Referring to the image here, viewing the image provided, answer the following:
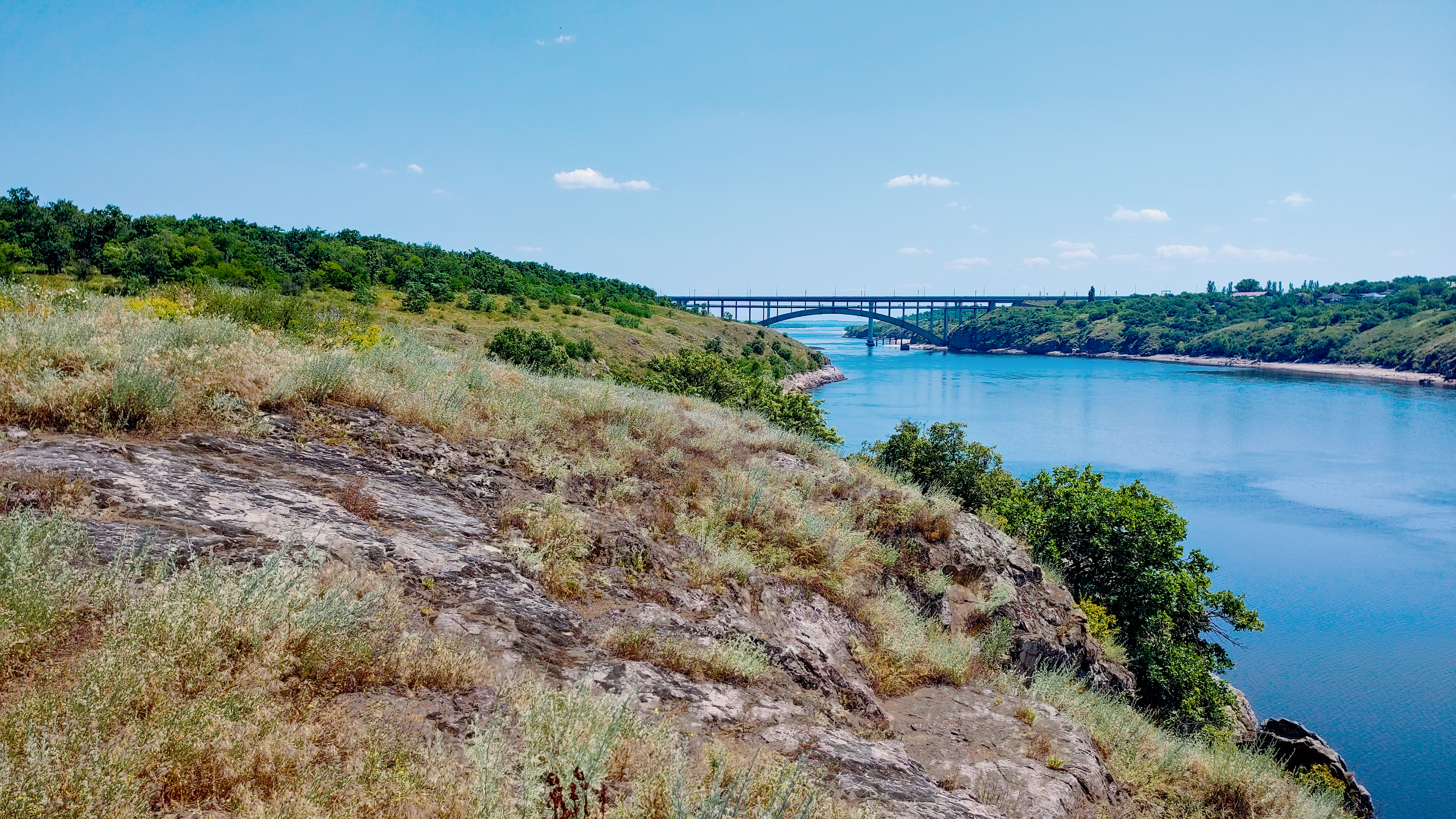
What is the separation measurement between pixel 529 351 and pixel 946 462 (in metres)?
22.0

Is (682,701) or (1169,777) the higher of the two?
(682,701)

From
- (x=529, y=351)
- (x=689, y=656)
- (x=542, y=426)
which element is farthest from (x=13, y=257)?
(x=689, y=656)

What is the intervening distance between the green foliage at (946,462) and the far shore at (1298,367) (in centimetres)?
10047

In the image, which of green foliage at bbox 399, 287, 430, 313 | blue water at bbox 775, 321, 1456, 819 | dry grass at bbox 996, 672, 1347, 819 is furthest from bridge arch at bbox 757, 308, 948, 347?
dry grass at bbox 996, 672, 1347, 819

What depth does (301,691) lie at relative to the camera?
3.69 meters

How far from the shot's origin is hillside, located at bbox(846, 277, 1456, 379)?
10138cm

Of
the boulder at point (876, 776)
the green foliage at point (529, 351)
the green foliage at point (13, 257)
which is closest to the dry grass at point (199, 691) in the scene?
the boulder at point (876, 776)

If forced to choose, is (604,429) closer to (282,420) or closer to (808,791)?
(282,420)

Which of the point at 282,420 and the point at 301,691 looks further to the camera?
the point at 282,420

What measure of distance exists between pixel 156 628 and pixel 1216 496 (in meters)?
42.2

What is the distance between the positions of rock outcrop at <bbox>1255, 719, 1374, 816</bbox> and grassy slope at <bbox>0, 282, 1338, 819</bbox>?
747cm

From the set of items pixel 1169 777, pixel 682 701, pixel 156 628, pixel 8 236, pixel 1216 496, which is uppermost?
pixel 8 236

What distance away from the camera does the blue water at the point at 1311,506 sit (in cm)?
1870

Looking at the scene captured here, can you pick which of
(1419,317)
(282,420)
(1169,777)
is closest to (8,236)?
(282,420)
